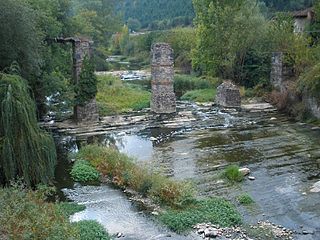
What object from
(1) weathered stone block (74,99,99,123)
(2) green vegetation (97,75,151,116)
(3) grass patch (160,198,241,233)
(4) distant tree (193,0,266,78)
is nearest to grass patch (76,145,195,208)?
(3) grass patch (160,198,241,233)

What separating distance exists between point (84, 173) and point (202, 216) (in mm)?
5609

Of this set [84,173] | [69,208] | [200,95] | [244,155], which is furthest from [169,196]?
[200,95]

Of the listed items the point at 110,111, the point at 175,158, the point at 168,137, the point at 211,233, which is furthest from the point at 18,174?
the point at 110,111

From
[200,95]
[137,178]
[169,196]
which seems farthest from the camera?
[200,95]

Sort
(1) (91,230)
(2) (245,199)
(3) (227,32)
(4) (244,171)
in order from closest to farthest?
(1) (91,230) → (2) (245,199) → (4) (244,171) → (3) (227,32)

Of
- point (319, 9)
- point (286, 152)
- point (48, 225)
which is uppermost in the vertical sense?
point (319, 9)

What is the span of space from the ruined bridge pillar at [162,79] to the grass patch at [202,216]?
1521cm

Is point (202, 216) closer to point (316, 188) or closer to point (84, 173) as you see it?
point (316, 188)

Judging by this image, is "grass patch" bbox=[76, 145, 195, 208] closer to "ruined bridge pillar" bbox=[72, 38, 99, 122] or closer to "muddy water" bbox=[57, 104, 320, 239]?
"muddy water" bbox=[57, 104, 320, 239]

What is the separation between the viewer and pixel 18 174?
570 inches

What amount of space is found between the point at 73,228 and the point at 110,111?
1830 cm

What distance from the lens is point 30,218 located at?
37.4 feet

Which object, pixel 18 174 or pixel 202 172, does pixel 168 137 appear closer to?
pixel 202 172

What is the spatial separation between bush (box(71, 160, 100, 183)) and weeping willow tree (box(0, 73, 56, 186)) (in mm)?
2321
